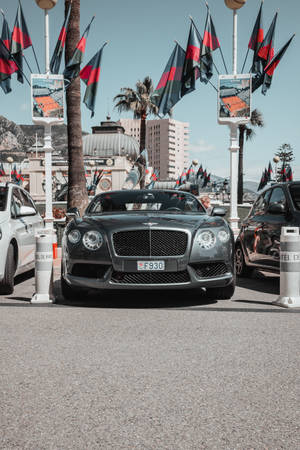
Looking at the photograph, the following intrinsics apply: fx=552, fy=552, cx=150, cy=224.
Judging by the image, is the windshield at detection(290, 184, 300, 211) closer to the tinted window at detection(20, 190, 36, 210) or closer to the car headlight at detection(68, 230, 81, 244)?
the car headlight at detection(68, 230, 81, 244)

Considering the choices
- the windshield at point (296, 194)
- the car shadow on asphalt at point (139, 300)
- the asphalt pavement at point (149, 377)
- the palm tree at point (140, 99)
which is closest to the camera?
the asphalt pavement at point (149, 377)

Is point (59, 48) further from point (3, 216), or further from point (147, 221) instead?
point (147, 221)

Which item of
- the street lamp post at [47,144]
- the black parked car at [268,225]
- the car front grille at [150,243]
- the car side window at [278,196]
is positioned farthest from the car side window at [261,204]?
the street lamp post at [47,144]

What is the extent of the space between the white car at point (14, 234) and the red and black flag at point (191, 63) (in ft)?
28.6

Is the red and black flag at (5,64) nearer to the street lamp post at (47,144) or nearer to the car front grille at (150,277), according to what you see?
the street lamp post at (47,144)

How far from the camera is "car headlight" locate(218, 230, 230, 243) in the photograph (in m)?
6.44

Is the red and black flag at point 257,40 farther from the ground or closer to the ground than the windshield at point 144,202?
farther from the ground

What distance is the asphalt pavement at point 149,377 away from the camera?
2.64 metres

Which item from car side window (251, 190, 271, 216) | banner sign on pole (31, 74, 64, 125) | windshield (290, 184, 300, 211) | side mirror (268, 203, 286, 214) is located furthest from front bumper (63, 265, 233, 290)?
banner sign on pole (31, 74, 64, 125)

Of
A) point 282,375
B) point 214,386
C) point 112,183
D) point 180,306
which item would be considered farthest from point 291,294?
point 112,183

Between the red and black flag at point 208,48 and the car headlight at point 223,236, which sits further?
the red and black flag at point 208,48

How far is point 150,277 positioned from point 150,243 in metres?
0.38

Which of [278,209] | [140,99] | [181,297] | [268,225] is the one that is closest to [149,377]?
[181,297]

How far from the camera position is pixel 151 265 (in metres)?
6.12
